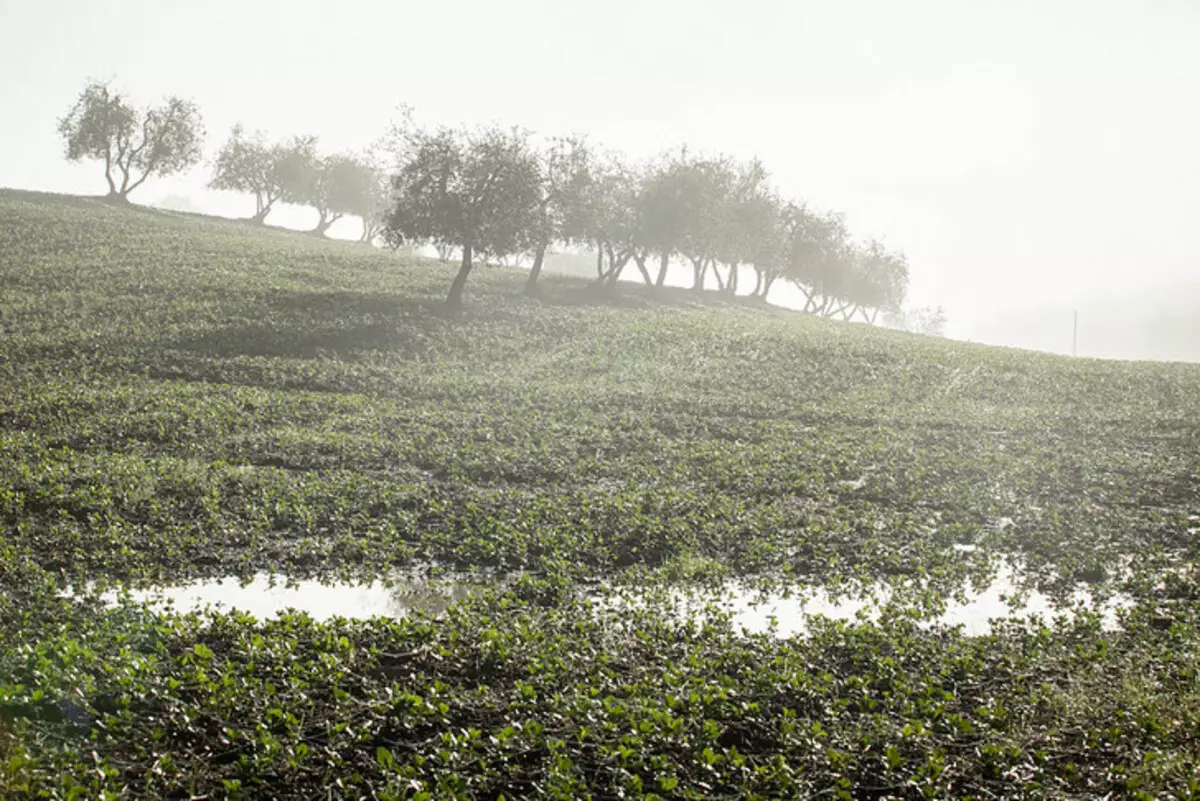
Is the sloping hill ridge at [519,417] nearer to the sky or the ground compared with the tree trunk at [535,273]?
nearer to the ground

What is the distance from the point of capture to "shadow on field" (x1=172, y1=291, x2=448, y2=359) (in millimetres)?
33469

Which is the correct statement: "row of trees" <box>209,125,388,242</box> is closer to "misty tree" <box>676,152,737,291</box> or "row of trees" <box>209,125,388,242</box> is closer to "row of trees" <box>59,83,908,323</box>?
"row of trees" <box>59,83,908,323</box>

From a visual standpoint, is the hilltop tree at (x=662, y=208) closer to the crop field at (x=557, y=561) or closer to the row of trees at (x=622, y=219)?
the row of trees at (x=622, y=219)

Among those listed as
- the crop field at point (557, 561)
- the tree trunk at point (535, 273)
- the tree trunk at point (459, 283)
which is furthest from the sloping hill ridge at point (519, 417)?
the tree trunk at point (535, 273)

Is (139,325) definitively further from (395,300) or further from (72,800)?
(72,800)

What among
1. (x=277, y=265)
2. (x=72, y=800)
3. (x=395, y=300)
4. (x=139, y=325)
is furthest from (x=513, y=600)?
(x=277, y=265)

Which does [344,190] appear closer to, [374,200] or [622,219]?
[374,200]

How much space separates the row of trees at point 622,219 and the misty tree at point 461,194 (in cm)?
6

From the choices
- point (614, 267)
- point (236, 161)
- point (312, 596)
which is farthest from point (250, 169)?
point (312, 596)

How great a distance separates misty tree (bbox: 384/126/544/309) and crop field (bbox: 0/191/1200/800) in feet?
28.0

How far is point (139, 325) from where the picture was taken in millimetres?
33500

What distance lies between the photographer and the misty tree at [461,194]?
44.5m

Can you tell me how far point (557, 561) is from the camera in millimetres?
15516

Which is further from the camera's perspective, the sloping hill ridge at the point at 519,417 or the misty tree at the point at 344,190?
the misty tree at the point at 344,190
